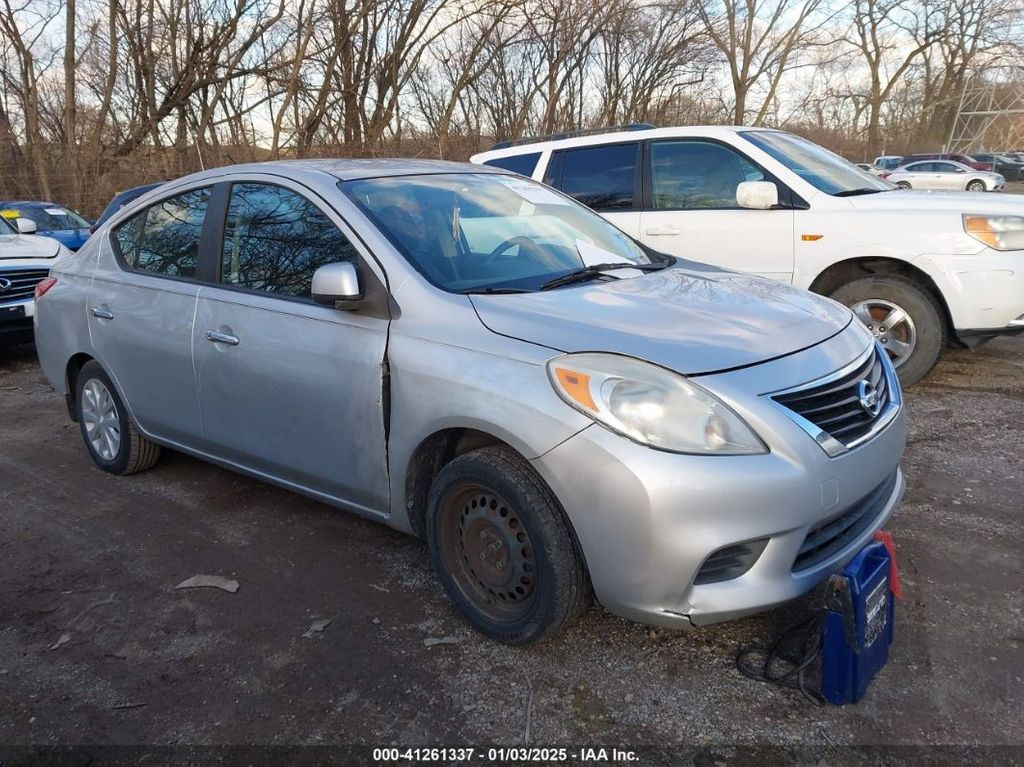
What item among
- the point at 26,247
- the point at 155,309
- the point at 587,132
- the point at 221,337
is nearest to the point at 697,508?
the point at 221,337

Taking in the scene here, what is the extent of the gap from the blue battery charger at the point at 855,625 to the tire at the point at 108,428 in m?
3.48

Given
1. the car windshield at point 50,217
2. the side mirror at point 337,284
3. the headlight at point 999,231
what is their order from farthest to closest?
1. the car windshield at point 50,217
2. the headlight at point 999,231
3. the side mirror at point 337,284

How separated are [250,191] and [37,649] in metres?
2.04

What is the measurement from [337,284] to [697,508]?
1.49 metres

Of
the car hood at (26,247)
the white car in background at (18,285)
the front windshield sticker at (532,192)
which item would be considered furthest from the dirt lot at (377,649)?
the car hood at (26,247)

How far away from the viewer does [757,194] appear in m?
5.59

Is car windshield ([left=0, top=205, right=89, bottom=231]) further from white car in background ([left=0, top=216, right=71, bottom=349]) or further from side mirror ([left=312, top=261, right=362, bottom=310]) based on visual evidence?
side mirror ([left=312, top=261, right=362, bottom=310])

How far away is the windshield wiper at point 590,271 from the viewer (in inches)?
126

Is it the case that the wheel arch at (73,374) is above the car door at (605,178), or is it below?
below

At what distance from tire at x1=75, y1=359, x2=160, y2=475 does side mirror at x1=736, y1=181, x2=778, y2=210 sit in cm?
405

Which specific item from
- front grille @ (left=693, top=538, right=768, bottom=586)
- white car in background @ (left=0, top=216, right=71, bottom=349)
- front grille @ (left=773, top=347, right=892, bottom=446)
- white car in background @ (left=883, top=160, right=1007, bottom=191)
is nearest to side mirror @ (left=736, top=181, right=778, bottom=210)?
front grille @ (left=773, top=347, right=892, bottom=446)

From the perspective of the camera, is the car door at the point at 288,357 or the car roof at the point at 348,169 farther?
the car roof at the point at 348,169

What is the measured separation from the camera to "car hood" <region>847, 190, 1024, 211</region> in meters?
5.26

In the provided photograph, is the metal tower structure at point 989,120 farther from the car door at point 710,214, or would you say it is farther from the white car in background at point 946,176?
the car door at point 710,214
